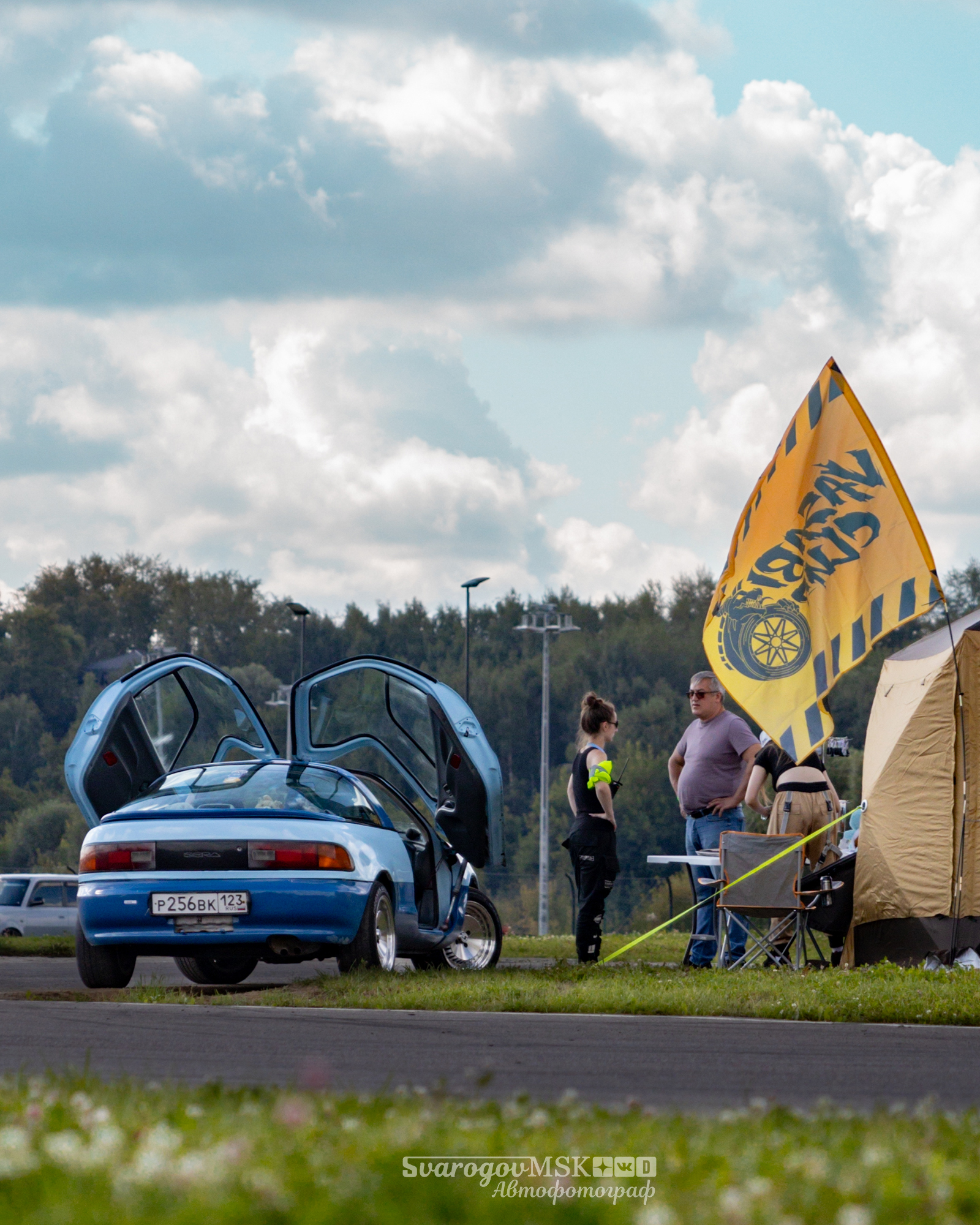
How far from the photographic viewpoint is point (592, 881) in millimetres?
11266

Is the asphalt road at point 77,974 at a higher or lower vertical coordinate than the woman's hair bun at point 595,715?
lower

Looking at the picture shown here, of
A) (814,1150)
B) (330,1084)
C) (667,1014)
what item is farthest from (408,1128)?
(667,1014)

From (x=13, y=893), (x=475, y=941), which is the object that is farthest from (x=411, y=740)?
(x=13, y=893)

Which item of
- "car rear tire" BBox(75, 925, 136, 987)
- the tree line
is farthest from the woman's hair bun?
the tree line

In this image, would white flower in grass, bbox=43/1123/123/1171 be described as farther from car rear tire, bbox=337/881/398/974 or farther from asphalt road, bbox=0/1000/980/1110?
car rear tire, bbox=337/881/398/974

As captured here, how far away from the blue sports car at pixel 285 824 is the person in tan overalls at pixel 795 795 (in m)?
1.89

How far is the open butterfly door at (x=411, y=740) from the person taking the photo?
10961 mm

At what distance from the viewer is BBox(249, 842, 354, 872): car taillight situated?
915cm

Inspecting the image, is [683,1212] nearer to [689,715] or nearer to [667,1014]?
[667,1014]

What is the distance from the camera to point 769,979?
29.8 ft

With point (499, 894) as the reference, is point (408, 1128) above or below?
above

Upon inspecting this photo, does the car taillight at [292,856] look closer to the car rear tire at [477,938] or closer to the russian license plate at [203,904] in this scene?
the russian license plate at [203,904]

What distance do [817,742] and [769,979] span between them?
2.37 m

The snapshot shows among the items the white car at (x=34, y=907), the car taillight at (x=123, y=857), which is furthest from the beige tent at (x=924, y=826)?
the white car at (x=34, y=907)
